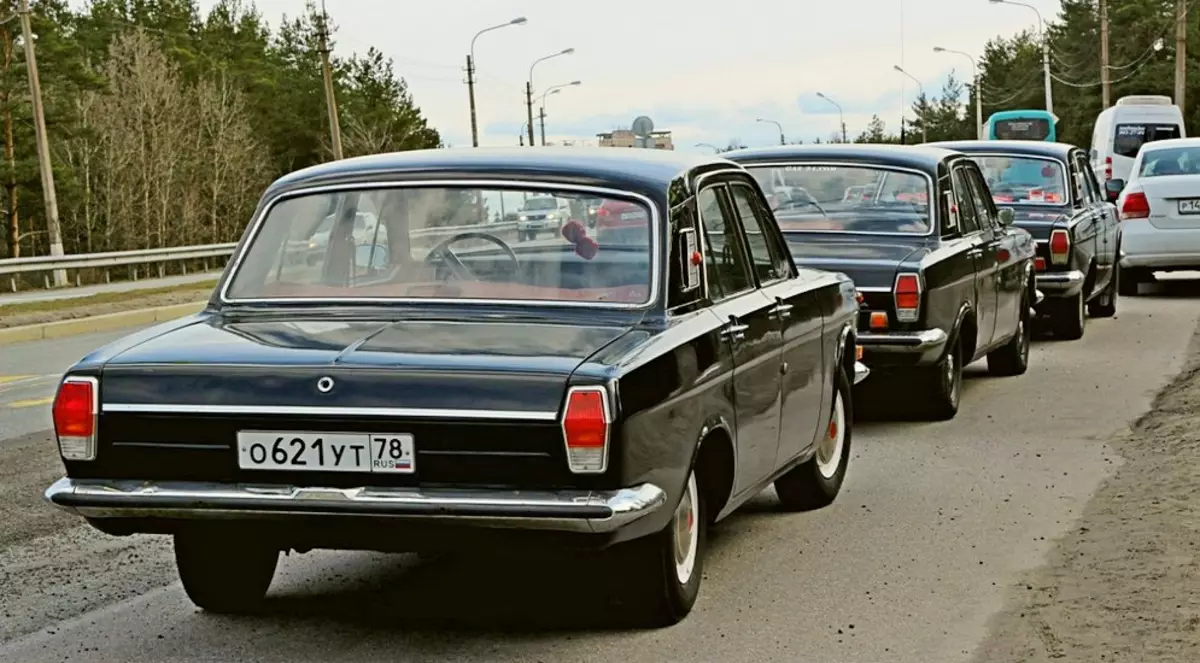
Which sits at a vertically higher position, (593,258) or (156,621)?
(593,258)

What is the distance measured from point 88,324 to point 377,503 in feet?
76.3

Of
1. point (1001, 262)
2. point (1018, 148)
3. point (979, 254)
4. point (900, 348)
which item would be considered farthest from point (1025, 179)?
point (900, 348)

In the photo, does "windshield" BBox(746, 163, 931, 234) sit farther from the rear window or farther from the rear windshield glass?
the rear windshield glass

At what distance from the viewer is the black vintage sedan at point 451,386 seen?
525cm

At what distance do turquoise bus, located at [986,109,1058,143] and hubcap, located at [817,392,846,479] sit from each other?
54348 millimetres

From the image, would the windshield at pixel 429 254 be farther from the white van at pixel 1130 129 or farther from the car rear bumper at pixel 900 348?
the white van at pixel 1130 129

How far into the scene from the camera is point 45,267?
3962 centimetres

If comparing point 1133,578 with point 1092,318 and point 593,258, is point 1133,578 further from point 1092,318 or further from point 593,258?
point 1092,318

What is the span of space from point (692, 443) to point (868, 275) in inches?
206

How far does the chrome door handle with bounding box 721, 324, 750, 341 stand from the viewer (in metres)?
6.38

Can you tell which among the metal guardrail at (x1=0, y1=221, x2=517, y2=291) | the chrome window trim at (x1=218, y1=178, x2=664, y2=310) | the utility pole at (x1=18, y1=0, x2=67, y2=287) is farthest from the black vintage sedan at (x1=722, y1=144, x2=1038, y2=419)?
the utility pole at (x1=18, y1=0, x2=67, y2=287)

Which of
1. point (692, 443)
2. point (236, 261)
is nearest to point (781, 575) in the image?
point (692, 443)

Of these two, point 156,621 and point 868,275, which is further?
point 868,275

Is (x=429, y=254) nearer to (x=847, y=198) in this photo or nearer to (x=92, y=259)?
(x=847, y=198)
